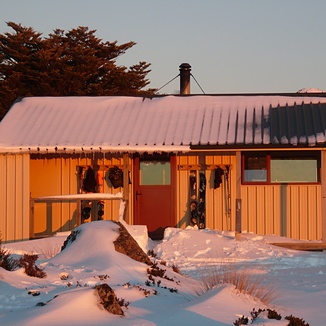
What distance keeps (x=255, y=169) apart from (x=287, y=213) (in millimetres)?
1395

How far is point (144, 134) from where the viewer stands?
19938 mm

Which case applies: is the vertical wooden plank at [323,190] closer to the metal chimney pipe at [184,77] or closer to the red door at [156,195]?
the red door at [156,195]

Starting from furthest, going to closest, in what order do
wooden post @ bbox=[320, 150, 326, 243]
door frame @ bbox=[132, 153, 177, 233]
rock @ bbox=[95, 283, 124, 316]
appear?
door frame @ bbox=[132, 153, 177, 233] → wooden post @ bbox=[320, 150, 326, 243] → rock @ bbox=[95, 283, 124, 316]

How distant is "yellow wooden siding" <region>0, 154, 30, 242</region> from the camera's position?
1934 centimetres

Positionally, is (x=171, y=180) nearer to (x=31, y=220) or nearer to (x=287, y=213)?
(x=287, y=213)

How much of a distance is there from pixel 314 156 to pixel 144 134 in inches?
172

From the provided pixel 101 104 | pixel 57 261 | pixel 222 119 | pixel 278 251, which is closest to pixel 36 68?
pixel 101 104

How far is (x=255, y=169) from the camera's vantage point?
67.7 feet

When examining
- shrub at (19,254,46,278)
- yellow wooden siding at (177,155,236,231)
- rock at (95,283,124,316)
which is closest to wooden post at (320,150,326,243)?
yellow wooden siding at (177,155,236,231)

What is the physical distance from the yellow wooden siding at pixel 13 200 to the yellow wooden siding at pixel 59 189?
1.33 metres

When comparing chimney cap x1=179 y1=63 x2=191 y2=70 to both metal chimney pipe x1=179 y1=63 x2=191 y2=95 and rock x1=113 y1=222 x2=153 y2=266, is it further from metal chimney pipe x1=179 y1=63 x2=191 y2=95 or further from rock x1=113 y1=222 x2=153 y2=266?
rock x1=113 y1=222 x2=153 y2=266

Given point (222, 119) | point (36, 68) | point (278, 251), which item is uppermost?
point (36, 68)

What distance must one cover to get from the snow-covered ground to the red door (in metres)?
2.52

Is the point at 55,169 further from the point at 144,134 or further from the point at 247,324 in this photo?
the point at 247,324
